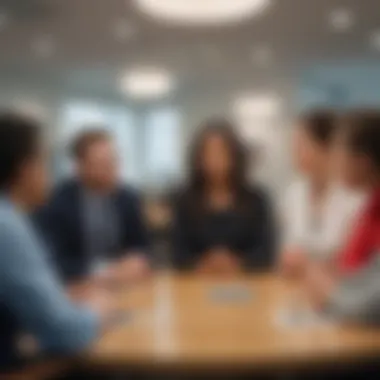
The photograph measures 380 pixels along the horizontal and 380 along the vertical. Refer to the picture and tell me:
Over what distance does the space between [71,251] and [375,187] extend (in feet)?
1.15

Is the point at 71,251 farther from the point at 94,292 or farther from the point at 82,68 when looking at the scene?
the point at 82,68

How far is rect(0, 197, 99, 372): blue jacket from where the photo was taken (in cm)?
91

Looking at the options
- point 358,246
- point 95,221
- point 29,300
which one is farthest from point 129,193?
point 358,246

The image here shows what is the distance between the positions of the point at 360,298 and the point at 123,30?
398 millimetres

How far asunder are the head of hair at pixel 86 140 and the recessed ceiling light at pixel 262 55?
182 mm

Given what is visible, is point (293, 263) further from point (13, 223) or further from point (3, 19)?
point (3, 19)

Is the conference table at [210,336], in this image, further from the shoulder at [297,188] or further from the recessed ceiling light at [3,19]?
the recessed ceiling light at [3,19]

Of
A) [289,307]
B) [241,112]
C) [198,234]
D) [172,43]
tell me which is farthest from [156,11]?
[289,307]

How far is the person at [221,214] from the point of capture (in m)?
0.92

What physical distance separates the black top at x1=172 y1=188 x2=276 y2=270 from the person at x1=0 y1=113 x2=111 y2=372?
120 millimetres

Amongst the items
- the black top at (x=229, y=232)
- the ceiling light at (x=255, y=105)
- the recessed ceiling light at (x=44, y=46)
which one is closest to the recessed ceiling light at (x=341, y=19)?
the ceiling light at (x=255, y=105)

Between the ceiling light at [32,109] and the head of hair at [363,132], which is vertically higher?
the ceiling light at [32,109]

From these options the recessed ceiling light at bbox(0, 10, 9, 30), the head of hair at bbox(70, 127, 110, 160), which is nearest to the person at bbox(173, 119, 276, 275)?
the head of hair at bbox(70, 127, 110, 160)

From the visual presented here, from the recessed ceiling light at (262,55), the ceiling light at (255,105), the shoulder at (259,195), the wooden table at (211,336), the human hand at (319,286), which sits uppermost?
the recessed ceiling light at (262,55)
